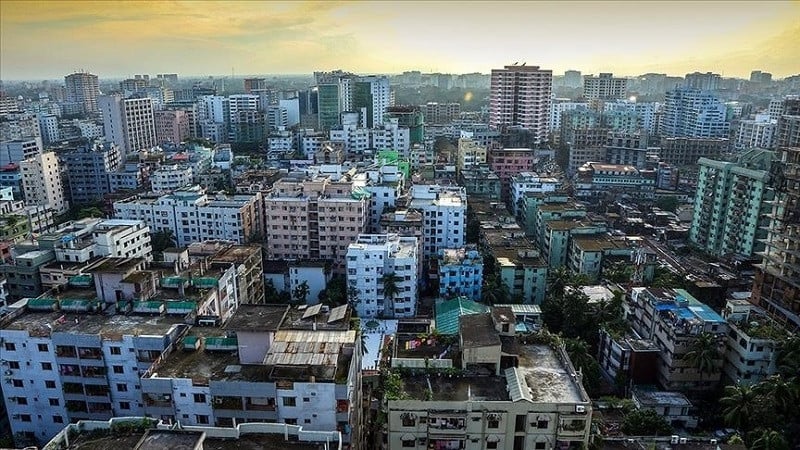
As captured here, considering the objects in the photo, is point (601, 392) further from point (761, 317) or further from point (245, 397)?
point (245, 397)

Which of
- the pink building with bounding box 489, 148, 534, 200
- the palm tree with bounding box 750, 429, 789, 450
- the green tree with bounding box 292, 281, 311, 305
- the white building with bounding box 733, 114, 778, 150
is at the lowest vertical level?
the green tree with bounding box 292, 281, 311, 305

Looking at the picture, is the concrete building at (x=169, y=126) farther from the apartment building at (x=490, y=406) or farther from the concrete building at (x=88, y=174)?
the apartment building at (x=490, y=406)

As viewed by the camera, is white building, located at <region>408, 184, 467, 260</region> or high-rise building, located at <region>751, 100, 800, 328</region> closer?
high-rise building, located at <region>751, 100, 800, 328</region>

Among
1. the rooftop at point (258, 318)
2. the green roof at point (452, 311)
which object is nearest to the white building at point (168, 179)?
the green roof at point (452, 311)

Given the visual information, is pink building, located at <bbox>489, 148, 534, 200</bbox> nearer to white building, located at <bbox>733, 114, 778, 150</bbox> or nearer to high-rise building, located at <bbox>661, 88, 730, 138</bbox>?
white building, located at <bbox>733, 114, 778, 150</bbox>

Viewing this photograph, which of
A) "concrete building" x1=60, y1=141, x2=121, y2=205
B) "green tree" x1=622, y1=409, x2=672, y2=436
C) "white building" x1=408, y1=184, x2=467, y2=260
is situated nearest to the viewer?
"green tree" x1=622, y1=409, x2=672, y2=436

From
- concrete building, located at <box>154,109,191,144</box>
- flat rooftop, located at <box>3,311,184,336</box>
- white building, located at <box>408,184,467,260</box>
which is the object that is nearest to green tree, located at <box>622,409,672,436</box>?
flat rooftop, located at <box>3,311,184,336</box>

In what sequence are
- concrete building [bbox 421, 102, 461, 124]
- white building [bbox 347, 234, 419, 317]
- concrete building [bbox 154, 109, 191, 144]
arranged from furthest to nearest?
concrete building [bbox 421, 102, 461, 124] < concrete building [bbox 154, 109, 191, 144] < white building [bbox 347, 234, 419, 317]

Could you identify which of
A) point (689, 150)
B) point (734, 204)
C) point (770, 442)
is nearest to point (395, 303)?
point (770, 442)
